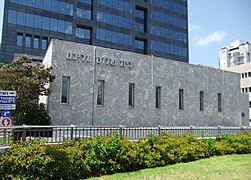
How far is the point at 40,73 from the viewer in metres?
17.1

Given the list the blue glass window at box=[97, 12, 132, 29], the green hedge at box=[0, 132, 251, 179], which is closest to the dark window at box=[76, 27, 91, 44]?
the blue glass window at box=[97, 12, 132, 29]

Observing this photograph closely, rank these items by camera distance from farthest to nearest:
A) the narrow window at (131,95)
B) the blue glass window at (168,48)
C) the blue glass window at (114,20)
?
→ the blue glass window at (168,48)
the blue glass window at (114,20)
the narrow window at (131,95)

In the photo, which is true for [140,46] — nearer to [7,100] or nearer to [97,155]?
[7,100]

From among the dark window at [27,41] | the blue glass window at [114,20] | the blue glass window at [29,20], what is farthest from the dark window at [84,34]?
the dark window at [27,41]

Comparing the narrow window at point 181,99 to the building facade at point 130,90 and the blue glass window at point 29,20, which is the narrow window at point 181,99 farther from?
the blue glass window at point 29,20

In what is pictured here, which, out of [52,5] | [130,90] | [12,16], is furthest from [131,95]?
[52,5]

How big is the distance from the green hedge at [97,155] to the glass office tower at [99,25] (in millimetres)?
46686

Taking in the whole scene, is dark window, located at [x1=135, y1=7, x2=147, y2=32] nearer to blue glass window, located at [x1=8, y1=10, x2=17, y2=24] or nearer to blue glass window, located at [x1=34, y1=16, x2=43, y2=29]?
blue glass window, located at [x1=34, y1=16, x2=43, y2=29]

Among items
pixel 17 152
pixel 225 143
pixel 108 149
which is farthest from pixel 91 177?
pixel 225 143

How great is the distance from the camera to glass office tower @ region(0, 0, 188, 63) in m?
52.7

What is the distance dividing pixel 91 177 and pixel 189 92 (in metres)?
17.6

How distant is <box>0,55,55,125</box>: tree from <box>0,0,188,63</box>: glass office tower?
125 ft

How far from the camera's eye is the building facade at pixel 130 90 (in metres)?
18.8

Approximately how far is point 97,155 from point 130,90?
1219 centimetres
